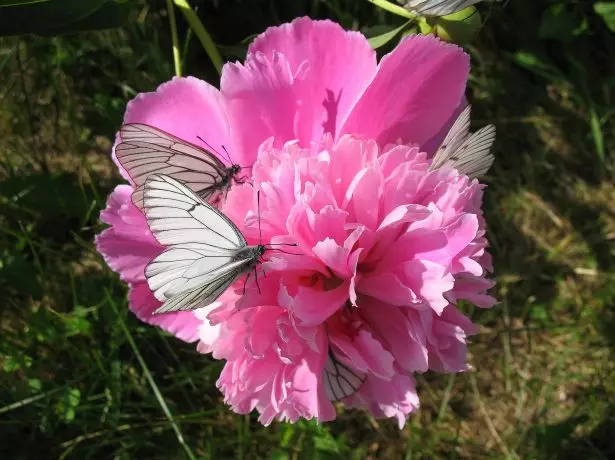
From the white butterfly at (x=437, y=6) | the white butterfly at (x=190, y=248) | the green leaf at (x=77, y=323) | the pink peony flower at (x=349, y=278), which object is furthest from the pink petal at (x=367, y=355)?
the green leaf at (x=77, y=323)

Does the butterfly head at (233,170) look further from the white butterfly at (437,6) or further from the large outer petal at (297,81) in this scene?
the white butterfly at (437,6)

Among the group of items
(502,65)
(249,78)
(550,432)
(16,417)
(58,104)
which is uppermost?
(249,78)

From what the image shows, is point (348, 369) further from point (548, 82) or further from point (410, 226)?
point (548, 82)

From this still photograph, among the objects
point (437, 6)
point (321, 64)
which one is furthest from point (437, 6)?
point (321, 64)

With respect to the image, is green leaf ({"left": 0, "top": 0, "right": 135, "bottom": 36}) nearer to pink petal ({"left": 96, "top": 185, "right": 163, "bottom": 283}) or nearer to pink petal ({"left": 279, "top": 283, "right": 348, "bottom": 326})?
pink petal ({"left": 96, "top": 185, "right": 163, "bottom": 283})

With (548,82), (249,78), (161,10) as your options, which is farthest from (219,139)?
(548,82)

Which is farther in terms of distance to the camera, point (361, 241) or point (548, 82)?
point (548, 82)
